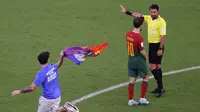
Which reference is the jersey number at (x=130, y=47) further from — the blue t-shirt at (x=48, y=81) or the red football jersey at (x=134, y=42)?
the blue t-shirt at (x=48, y=81)

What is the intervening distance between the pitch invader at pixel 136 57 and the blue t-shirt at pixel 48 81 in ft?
6.32

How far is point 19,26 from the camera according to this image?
15.2 meters

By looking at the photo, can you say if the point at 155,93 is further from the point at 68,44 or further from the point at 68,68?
the point at 68,44

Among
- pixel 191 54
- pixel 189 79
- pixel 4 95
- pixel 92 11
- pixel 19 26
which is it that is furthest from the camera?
pixel 92 11

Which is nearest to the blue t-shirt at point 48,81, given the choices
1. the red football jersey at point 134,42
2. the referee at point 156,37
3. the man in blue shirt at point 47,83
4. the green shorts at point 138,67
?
the man in blue shirt at point 47,83

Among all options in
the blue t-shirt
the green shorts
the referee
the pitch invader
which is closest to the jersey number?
the pitch invader

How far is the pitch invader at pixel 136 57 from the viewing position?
9.92 meters

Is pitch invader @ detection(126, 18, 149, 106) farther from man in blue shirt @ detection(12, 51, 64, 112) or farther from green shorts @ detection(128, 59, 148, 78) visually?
man in blue shirt @ detection(12, 51, 64, 112)

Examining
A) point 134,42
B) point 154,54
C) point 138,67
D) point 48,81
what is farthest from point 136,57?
point 48,81

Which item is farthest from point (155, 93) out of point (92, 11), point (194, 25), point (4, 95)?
point (92, 11)

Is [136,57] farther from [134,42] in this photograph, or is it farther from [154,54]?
[154,54]

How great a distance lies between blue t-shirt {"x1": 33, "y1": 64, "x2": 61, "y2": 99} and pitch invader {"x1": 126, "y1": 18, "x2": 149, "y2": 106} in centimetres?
193

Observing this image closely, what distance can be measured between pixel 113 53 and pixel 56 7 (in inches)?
164

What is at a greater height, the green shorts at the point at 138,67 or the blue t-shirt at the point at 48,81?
the blue t-shirt at the point at 48,81
